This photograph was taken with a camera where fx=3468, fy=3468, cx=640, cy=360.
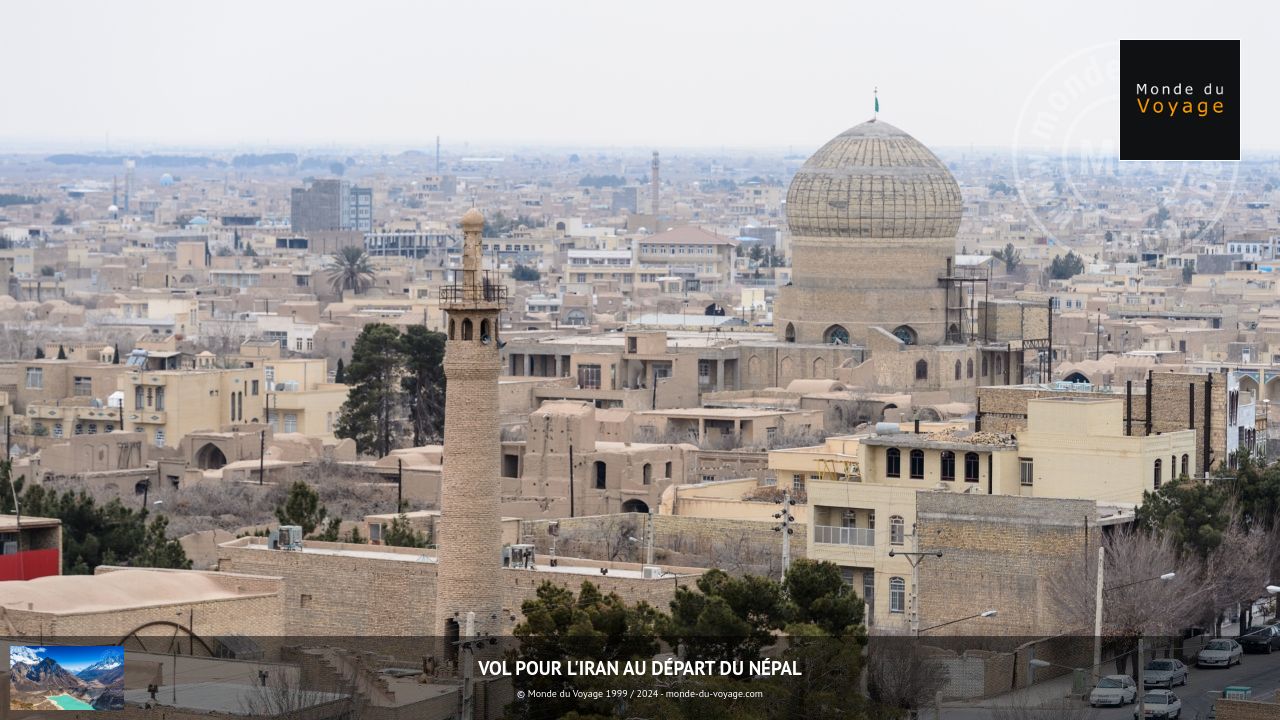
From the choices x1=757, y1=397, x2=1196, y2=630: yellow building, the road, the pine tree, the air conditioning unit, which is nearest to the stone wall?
x1=757, y1=397, x2=1196, y2=630: yellow building

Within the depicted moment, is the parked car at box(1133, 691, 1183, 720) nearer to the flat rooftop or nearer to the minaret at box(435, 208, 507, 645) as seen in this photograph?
the minaret at box(435, 208, 507, 645)

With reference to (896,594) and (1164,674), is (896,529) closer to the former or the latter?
(896,594)

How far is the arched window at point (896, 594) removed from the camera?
36.4 meters

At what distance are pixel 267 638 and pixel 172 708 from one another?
599 centimetres

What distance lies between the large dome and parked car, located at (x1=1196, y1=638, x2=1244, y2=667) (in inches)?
1078

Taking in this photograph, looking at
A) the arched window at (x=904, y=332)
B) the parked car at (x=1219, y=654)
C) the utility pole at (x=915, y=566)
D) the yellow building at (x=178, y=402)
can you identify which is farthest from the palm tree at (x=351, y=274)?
the parked car at (x=1219, y=654)

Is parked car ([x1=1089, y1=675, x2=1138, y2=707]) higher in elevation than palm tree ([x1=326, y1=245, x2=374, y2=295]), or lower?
higher

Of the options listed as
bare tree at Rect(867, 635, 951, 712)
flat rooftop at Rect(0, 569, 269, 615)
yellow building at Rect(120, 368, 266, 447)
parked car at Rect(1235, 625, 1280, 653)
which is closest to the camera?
bare tree at Rect(867, 635, 951, 712)

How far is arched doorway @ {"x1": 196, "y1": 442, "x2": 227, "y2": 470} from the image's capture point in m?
53.5

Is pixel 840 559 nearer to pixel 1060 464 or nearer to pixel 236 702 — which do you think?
pixel 1060 464

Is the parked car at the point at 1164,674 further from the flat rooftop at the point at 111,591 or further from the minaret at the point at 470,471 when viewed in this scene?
the flat rooftop at the point at 111,591

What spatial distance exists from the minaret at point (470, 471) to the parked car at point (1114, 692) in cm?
560

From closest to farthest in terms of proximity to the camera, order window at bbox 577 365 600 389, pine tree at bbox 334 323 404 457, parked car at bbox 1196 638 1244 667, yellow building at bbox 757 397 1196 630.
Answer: parked car at bbox 1196 638 1244 667
yellow building at bbox 757 397 1196 630
pine tree at bbox 334 323 404 457
window at bbox 577 365 600 389

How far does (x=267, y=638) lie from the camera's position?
33.3 meters
